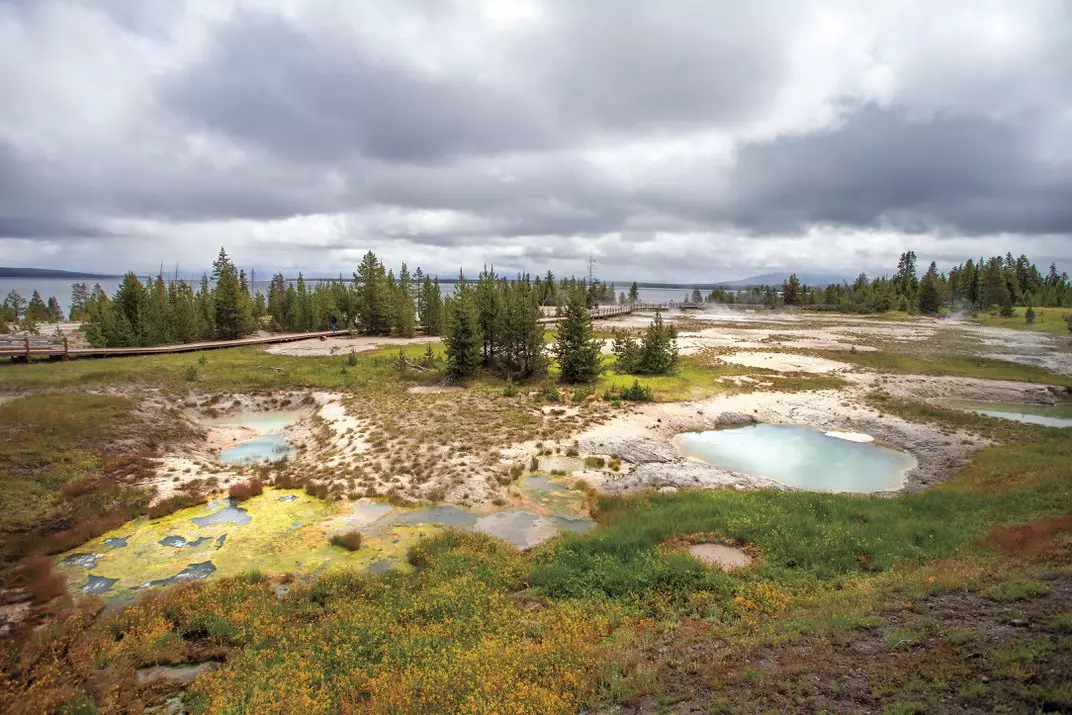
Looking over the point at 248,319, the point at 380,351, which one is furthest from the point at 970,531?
the point at 248,319

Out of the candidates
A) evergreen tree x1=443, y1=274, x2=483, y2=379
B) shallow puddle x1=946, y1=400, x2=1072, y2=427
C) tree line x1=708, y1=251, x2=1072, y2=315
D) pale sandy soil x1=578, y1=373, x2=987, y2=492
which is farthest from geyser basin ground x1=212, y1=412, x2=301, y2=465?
tree line x1=708, y1=251, x2=1072, y2=315

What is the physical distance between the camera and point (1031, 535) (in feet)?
44.1

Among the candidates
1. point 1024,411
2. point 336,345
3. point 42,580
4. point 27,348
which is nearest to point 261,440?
point 42,580

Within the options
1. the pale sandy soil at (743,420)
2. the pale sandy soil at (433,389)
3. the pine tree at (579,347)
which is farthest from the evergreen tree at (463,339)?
the pale sandy soil at (743,420)

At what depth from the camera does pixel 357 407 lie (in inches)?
1302

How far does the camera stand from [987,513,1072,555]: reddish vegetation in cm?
1251

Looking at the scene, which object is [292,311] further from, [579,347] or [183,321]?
[579,347]

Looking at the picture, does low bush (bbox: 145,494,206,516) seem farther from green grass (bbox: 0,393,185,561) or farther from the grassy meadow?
the grassy meadow

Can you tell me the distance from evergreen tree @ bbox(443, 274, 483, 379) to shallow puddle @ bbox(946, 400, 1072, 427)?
3790 centimetres

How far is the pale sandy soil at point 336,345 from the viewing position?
180ft

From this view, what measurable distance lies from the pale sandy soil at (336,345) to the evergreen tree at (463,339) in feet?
62.7

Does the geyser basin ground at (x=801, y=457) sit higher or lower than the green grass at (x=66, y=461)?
lower

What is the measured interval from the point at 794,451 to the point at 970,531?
493 inches

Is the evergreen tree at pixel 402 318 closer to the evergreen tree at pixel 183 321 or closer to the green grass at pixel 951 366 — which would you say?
the evergreen tree at pixel 183 321
